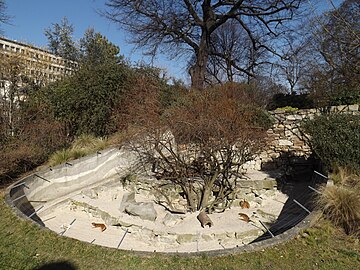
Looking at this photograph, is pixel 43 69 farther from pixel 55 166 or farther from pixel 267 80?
pixel 267 80

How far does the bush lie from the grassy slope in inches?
65.2

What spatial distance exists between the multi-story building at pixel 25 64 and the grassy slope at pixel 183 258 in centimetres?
652

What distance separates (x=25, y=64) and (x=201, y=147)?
23.1 ft

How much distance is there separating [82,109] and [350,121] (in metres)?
7.44

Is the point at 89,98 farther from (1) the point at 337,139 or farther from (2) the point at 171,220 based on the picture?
(1) the point at 337,139

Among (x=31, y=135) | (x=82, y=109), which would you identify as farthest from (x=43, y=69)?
(x=31, y=135)

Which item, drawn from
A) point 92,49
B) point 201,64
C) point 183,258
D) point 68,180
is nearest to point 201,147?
point 183,258

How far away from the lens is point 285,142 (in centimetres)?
849

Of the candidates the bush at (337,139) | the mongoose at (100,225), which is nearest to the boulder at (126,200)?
the mongoose at (100,225)

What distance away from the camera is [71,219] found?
5.57 m

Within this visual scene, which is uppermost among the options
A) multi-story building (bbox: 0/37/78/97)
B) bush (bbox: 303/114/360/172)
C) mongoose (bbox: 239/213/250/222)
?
multi-story building (bbox: 0/37/78/97)

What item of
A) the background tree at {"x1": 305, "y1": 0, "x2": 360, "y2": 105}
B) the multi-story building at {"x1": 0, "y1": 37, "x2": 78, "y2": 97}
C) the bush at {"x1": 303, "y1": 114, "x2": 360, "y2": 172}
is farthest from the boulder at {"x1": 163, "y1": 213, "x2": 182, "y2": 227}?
the multi-story building at {"x1": 0, "y1": 37, "x2": 78, "y2": 97}

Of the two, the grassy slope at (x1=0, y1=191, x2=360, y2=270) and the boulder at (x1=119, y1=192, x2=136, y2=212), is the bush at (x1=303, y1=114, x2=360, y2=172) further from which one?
the boulder at (x1=119, y1=192, x2=136, y2=212)

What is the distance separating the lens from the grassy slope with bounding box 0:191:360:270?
285 cm
